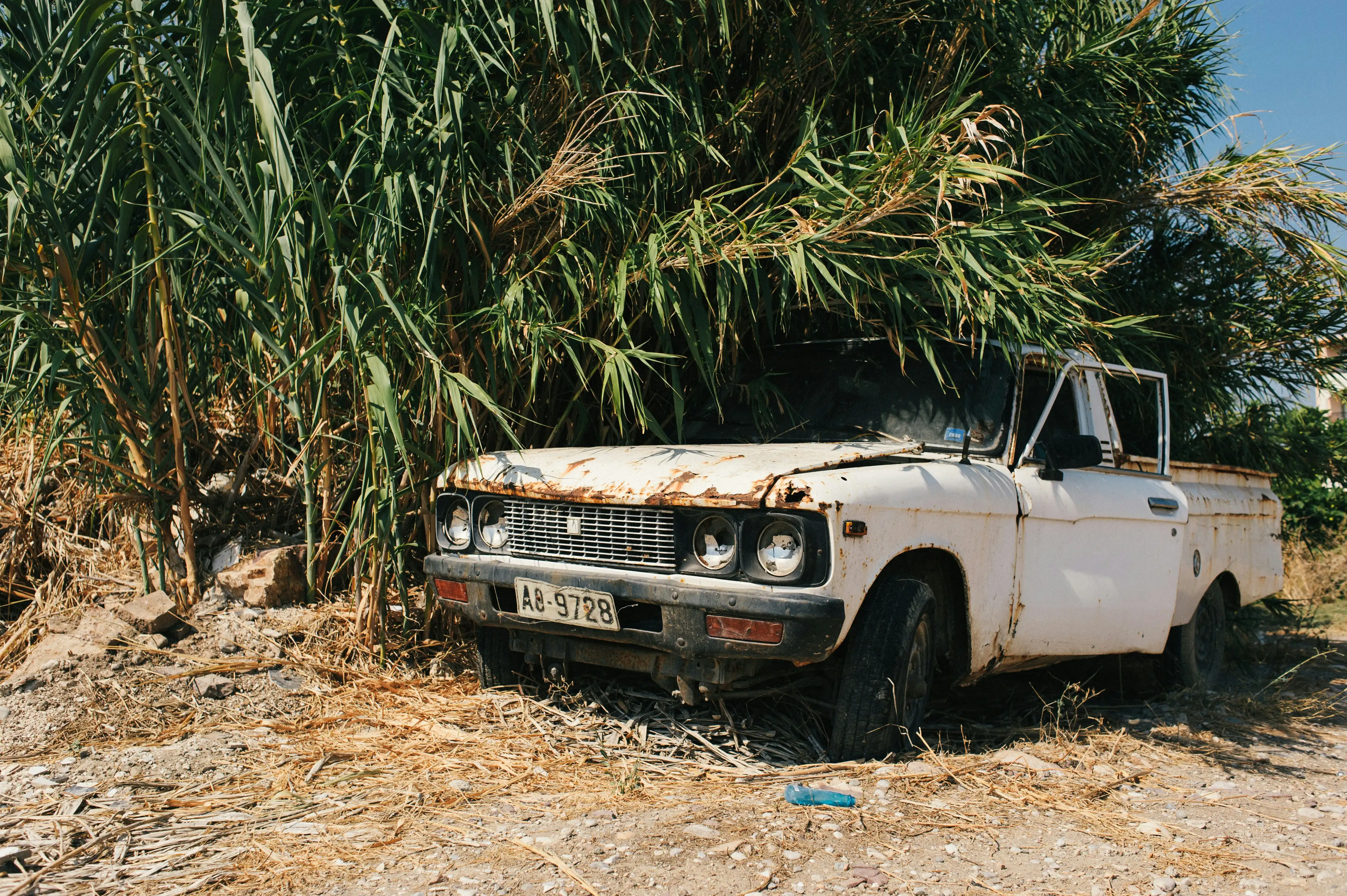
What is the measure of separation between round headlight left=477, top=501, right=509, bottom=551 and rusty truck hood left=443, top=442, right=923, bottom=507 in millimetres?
98

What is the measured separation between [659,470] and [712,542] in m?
0.29

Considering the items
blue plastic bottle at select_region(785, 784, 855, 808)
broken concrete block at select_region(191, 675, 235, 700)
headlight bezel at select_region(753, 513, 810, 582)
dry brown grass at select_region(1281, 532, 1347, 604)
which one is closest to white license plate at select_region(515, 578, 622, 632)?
headlight bezel at select_region(753, 513, 810, 582)

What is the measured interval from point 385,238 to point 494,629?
4.79 ft

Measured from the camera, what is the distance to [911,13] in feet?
14.9

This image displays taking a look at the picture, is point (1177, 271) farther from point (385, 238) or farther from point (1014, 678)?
point (385, 238)

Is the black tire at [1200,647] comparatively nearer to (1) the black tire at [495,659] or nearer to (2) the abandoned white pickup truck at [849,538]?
(2) the abandoned white pickup truck at [849,538]

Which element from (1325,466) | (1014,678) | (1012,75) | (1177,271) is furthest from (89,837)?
(1325,466)

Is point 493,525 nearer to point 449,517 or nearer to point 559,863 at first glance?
point 449,517

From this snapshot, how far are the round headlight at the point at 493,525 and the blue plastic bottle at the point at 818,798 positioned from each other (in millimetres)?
1287

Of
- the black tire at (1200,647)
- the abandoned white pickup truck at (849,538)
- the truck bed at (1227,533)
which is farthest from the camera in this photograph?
the black tire at (1200,647)

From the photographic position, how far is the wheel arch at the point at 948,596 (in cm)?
354

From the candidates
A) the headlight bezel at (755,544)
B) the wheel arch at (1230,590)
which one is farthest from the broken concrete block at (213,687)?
the wheel arch at (1230,590)

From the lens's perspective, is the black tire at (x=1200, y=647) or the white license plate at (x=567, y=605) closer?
the white license plate at (x=567, y=605)

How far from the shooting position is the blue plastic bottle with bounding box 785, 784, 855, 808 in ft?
9.86
